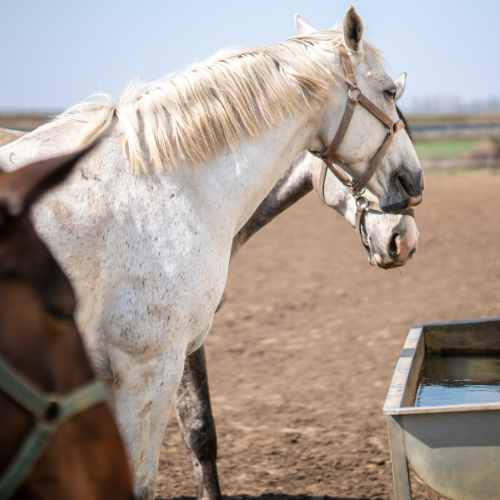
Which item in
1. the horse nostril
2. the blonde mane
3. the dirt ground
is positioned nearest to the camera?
the blonde mane

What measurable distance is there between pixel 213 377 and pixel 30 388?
3946 millimetres

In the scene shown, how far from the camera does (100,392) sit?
2.46ft

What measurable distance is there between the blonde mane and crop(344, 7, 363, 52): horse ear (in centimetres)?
8

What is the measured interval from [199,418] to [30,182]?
2.16 metres

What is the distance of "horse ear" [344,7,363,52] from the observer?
6.16ft

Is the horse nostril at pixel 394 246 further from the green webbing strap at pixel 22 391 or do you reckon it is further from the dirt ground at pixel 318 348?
the green webbing strap at pixel 22 391

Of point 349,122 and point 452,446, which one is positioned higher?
point 349,122

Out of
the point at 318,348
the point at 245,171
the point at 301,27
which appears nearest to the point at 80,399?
the point at 245,171

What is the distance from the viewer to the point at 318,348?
5.02 meters

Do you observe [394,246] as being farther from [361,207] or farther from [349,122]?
[349,122]

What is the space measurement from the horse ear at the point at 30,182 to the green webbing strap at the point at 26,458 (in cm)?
29

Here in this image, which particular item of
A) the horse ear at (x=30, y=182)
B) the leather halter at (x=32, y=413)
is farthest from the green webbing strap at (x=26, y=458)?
the horse ear at (x=30, y=182)

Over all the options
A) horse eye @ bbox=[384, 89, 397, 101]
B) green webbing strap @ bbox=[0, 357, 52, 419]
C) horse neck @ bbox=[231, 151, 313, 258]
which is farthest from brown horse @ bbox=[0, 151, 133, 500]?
horse neck @ bbox=[231, 151, 313, 258]

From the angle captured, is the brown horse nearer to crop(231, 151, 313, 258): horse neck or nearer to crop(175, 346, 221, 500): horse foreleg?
crop(175, 346, 221, 500): horse foreleg
